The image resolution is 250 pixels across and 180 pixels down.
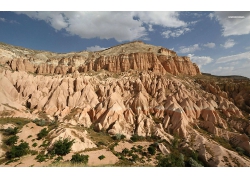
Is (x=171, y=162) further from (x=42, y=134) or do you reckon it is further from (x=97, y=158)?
(x=42, y=134)

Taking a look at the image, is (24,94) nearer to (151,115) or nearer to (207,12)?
(151,115)

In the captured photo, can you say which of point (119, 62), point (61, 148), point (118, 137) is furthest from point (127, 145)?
point (119, 62)

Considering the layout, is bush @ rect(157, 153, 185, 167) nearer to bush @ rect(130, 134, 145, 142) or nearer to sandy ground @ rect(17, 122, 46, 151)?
bush @ rect(130, 134, 145, 142)

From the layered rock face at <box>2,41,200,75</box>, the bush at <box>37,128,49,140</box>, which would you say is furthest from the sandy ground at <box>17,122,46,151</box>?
the layered rock face at <box>2,41,200,75</box>

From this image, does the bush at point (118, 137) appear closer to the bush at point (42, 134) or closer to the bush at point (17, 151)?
the bush at point (42, 134)

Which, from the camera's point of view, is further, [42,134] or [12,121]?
[12,121]

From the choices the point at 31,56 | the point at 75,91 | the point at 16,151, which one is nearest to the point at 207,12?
the point at 16,151
